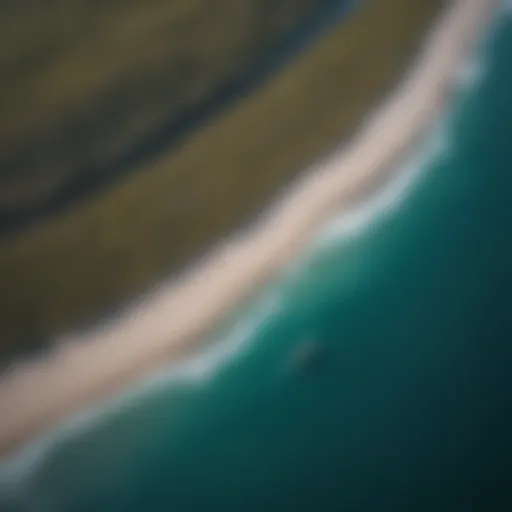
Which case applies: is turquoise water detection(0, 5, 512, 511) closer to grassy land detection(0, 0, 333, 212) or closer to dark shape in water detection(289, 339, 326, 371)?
dark shape in water detection(289, 339, 326, 371)

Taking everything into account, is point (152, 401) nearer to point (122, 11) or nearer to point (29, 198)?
point (29, 198)

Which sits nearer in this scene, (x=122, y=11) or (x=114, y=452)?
(x=114, y=452)

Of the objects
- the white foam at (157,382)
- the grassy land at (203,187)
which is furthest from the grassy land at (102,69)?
the white foam at (157,382)

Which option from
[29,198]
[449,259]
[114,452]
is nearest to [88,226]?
[29,198]

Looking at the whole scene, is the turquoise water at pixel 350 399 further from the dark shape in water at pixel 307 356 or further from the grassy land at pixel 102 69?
the grassy land at pixel 102 69

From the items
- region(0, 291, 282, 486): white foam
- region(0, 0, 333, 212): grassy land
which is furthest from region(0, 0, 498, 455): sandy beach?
region(0, 0, 333, 212): grassy land
